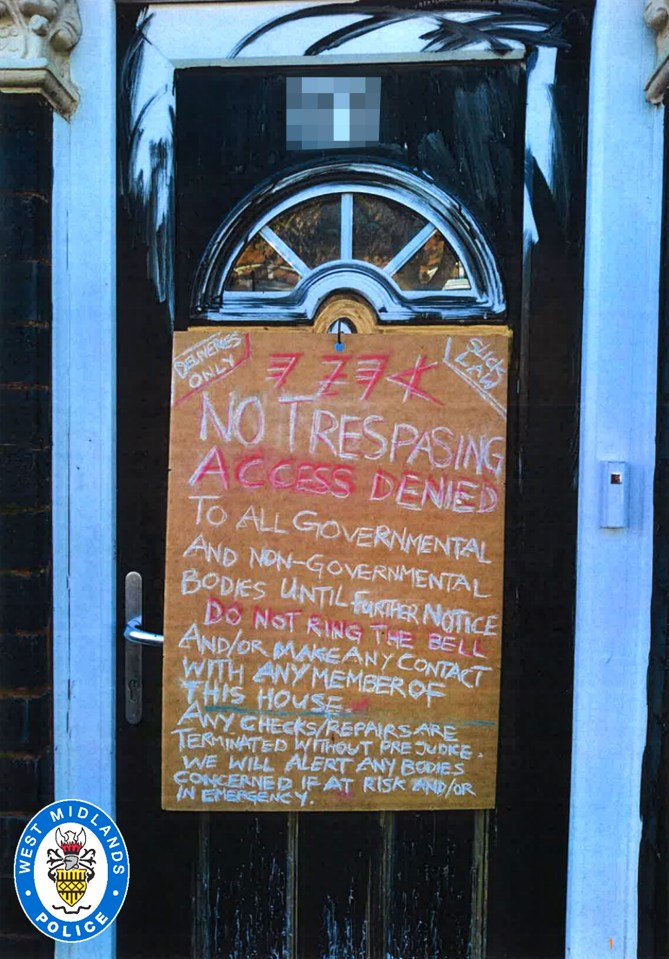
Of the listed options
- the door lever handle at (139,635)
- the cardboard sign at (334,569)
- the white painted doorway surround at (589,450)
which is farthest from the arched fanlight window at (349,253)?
the door lever handle at (139,635)

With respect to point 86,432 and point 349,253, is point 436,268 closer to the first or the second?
point 349,253

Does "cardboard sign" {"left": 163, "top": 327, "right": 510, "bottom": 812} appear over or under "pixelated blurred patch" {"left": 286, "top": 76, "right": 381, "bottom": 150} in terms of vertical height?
under

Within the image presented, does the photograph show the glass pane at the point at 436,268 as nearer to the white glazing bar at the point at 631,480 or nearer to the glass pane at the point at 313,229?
the glass pane at the point at 313,229

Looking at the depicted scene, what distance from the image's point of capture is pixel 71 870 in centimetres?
239

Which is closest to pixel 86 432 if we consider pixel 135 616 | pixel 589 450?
pixel 135 616

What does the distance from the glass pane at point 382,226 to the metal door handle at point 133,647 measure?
1342 millimetres

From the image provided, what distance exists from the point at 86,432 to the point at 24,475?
24 cm

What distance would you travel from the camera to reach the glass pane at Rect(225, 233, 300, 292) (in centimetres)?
235

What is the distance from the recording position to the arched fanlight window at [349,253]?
2305 millimetres

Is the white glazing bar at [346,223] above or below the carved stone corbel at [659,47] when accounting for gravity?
below

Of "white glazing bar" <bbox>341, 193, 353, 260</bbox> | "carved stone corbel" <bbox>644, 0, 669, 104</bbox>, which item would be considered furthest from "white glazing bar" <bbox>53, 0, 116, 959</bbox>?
"carved stone corbel" <bbox>644, 0, 669, 104</bbox>

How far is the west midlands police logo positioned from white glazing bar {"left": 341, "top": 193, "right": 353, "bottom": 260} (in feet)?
6.78

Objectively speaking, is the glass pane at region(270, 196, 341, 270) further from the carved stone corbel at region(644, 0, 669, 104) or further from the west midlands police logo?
the west midlands police logo

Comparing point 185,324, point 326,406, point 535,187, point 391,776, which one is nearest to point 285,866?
point 391,776
